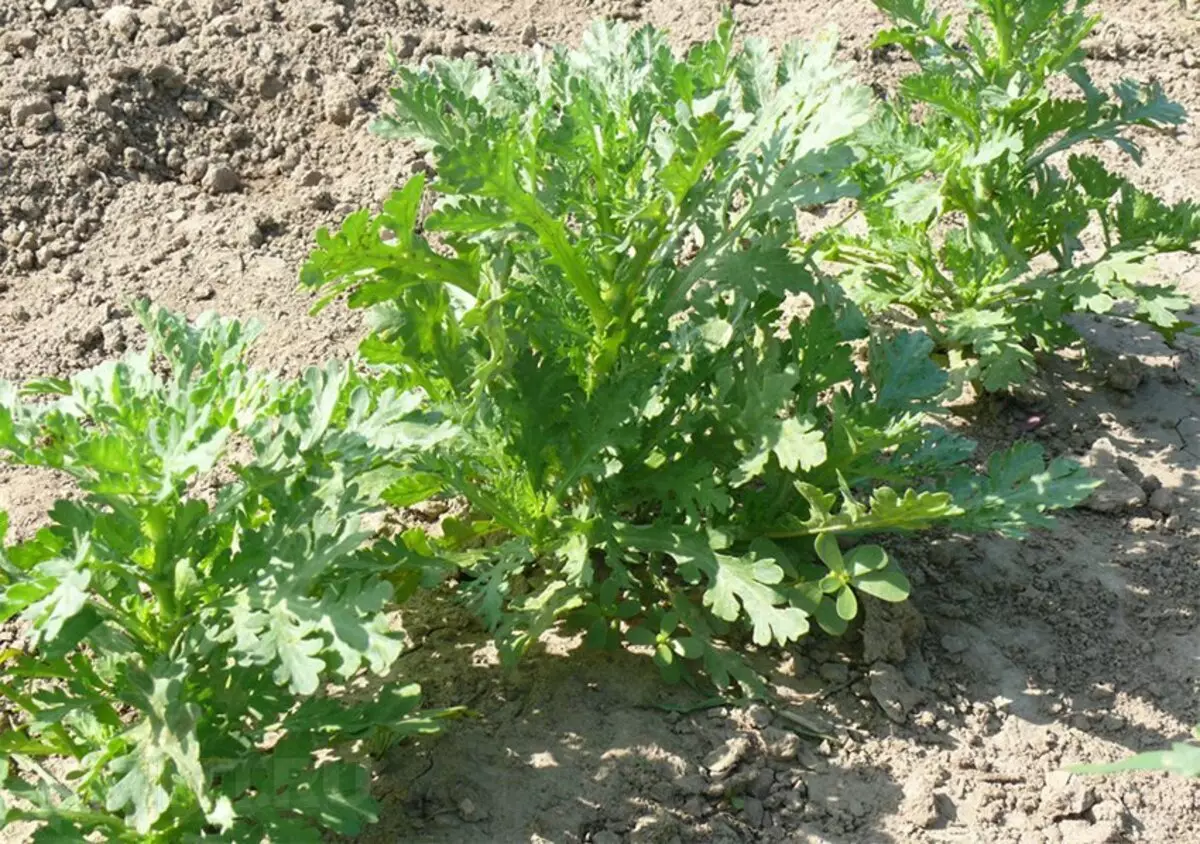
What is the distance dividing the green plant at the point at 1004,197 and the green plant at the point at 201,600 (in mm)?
1831

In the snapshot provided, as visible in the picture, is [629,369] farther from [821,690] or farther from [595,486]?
[821,690]

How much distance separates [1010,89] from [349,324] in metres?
1.97

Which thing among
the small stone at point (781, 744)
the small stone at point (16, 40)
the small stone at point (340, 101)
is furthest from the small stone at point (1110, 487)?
the small stone at point (16, 40)

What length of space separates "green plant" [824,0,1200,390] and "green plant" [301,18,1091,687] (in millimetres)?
699

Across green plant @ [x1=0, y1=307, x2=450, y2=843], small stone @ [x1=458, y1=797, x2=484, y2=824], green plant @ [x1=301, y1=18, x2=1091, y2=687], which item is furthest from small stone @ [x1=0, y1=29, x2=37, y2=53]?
small stone @ [x1=458, y1=797, x2=484, y2=824]

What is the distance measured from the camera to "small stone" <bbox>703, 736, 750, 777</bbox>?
325 cm

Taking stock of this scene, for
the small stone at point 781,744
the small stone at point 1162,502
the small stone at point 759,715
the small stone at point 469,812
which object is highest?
the small stone at point 469,812

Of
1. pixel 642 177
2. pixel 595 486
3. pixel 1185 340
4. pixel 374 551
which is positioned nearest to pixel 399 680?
pixel 374 551

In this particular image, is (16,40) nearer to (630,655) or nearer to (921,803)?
(630,655)

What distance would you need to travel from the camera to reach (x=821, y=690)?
11.5 ft

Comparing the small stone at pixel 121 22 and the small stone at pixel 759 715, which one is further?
the small stone at pixel 121 22

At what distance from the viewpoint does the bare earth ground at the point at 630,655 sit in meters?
3.23

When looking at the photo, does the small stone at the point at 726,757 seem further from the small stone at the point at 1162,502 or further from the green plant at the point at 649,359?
the small stone at the point at 1162,502

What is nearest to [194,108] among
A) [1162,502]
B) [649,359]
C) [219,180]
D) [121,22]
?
[219,180]
